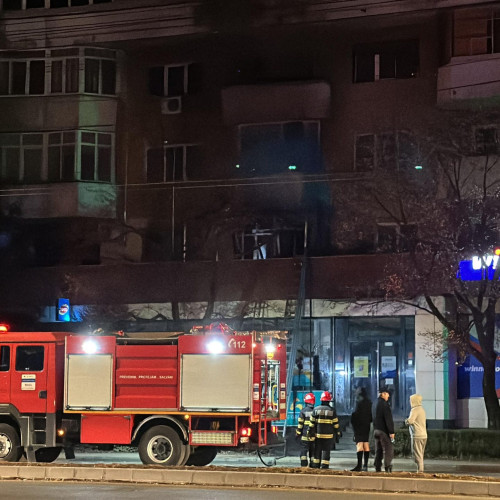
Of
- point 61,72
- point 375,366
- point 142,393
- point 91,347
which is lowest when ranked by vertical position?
point 142,393

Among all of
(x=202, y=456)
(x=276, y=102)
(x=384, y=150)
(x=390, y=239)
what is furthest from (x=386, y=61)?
(x=202, y=456)

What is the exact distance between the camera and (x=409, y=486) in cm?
1435

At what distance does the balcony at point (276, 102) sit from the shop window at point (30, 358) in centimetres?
1472

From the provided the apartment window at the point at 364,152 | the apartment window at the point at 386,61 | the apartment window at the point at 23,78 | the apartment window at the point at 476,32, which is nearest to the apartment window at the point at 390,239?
the apartment window at the point at 364,152

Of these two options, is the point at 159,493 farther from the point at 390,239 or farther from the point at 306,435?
the point at 390,239

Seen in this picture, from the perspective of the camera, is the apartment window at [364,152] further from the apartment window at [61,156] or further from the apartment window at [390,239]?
the apartment window at [61,156]

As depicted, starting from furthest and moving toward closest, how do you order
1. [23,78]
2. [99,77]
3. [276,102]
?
[23,78] < [99,77] < [276,102]

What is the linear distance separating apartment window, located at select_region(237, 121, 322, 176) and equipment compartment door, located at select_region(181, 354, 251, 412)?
13.8 m

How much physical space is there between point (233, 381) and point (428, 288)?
28.6 feet

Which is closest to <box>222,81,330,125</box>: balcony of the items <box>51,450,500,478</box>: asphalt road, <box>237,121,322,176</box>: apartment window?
<box>237,121,322,176</box>: apartment window

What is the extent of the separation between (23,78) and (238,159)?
8050 mm

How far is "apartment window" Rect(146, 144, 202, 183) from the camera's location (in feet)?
106

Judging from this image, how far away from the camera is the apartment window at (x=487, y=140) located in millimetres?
28703

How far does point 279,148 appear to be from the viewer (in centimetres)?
3150
